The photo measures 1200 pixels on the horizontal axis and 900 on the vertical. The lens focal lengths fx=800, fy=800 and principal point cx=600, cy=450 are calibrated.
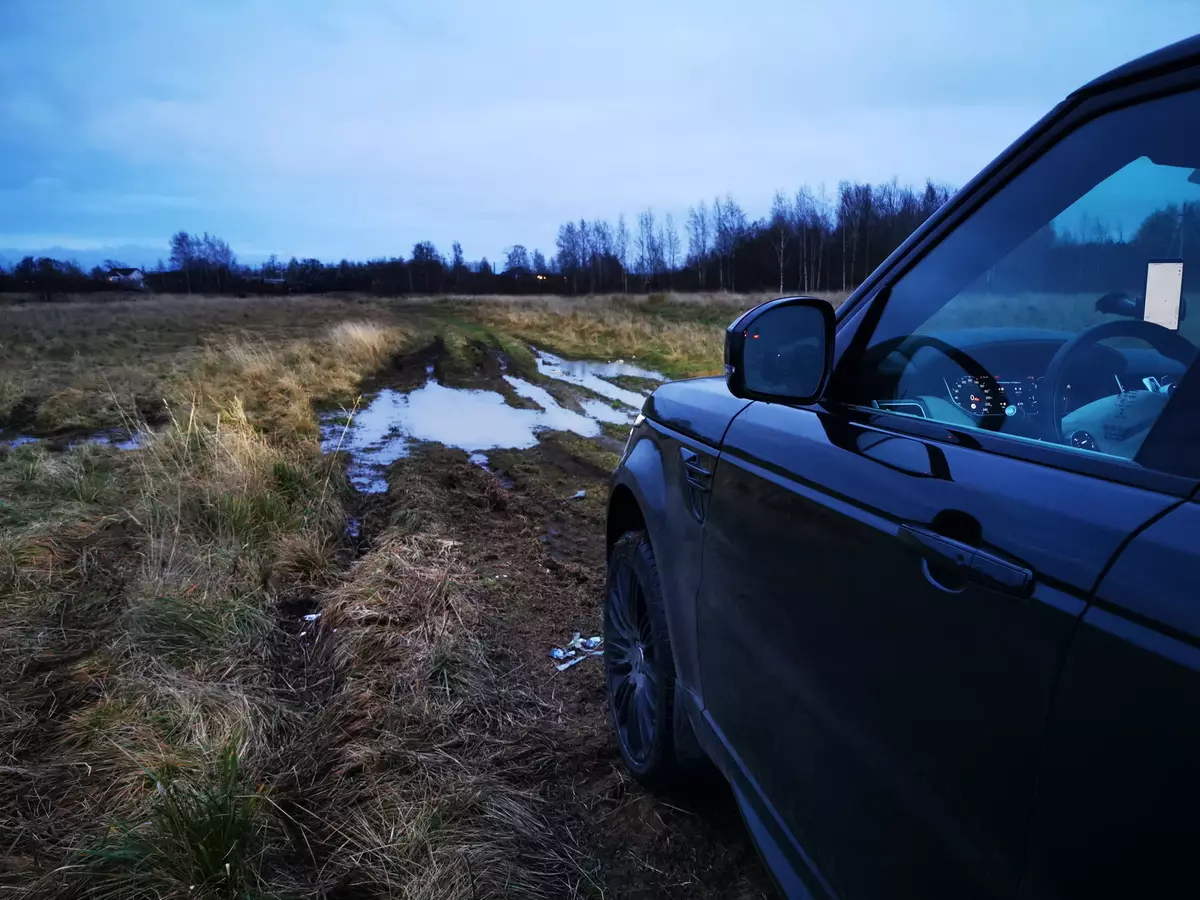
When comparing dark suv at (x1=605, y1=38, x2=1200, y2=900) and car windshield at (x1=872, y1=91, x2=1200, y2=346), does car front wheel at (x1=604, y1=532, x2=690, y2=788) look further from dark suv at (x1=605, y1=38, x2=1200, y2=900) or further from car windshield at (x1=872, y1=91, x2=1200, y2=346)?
car windshield at (x1=872, y1=91, x2=1200, y2=346)

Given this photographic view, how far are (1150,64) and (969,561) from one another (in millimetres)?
765

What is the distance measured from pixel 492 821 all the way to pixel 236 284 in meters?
91.2

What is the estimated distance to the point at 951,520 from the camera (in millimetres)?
1164

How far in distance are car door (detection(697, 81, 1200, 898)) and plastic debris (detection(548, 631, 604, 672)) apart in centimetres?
203

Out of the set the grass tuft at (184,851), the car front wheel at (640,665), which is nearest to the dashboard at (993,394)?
the car front wheel at (640,665)

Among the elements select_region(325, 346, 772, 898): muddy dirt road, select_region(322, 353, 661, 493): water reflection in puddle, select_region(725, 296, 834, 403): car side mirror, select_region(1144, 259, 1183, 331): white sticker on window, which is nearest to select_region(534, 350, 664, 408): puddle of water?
select_region(322, 353, 661, 493): water reflection in puddle

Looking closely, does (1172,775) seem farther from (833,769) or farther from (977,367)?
(977,367)

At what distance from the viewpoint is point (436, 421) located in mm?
11336

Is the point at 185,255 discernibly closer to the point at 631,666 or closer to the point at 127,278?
the point at 127,278

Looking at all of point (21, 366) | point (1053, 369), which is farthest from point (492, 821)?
point (21, 366)

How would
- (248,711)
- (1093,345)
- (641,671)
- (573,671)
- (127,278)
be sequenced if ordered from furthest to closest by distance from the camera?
(127,278) < (573,671) < (248,711) < (641,671) < (1093,345)

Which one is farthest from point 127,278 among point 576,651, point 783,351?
point 783,351

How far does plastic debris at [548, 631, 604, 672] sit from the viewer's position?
13.0 feet

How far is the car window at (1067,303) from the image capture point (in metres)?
1.24
